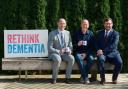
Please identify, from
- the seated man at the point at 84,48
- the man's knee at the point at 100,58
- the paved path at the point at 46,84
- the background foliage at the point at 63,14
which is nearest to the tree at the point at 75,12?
the background foliage at the point at 63,14

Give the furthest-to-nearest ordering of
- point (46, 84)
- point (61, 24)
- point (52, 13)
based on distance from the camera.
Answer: point (52, 13) < point (61, 24) < point (46, 84)

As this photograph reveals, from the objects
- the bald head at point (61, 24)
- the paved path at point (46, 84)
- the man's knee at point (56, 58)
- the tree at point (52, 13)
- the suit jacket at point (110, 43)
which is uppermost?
the tree at point (52, 13)

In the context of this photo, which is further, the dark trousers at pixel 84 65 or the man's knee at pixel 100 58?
the dark trousers at pixel 84 65

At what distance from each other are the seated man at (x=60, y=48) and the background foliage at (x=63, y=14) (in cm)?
107

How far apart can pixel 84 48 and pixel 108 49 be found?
567mm

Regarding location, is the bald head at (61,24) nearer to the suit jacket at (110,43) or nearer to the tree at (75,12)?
the suit jacket at (110,43)

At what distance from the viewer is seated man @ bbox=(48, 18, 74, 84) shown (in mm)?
10141

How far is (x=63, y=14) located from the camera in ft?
38.0

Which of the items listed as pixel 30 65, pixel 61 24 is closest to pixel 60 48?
pixel 61 24

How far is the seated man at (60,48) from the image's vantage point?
1014 cm

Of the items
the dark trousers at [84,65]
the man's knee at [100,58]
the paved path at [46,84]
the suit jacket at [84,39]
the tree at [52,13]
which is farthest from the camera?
the tree at [52,13]

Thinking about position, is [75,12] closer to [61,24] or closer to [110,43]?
[61,24]

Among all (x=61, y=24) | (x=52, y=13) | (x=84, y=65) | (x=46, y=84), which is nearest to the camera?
(x=46, y=84)

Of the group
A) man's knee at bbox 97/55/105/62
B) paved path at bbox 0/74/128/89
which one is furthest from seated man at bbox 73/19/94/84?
paved path at bbox 0/74/128/89
